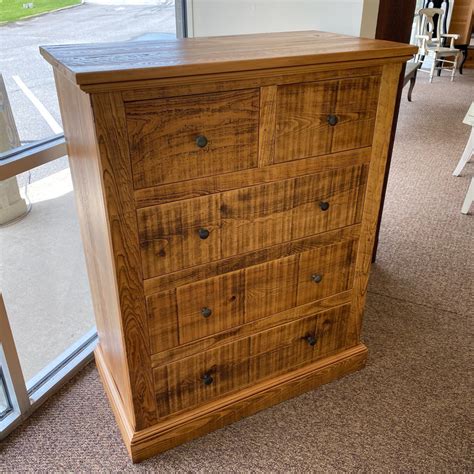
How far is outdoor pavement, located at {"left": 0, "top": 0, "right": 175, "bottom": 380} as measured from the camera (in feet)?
5.08

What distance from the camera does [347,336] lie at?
171cm

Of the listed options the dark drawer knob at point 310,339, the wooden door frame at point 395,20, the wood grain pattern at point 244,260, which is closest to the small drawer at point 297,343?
the dark drawer knob at point 310,339


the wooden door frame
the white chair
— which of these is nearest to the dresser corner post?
the wooden door frame

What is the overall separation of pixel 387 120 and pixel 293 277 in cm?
52

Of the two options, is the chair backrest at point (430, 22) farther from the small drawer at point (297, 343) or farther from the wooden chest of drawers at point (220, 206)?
the small drawer at point (297, 343)

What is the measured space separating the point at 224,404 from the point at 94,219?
0.70 meters

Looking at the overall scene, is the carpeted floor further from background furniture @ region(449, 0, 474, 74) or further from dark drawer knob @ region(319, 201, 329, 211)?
background furniture @ region(449, 0, 474, 74)

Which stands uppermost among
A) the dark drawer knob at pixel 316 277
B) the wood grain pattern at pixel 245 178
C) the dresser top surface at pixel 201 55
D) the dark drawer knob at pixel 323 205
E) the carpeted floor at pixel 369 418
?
the dresser top surface at pixel 201 55

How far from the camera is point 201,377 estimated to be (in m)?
1.45

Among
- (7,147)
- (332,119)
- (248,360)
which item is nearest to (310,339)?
(248,360)

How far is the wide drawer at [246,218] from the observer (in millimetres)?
1180

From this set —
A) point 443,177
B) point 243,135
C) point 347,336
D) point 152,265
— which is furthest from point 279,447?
point 443,177

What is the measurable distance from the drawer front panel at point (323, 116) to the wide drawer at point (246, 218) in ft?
0.28

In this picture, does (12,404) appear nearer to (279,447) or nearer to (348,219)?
(279,447)
